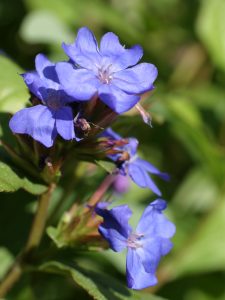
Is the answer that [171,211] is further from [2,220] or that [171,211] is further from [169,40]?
[169,40]

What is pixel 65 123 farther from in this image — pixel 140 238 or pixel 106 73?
pixel 140 238

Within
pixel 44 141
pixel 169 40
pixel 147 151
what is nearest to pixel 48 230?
pixel 44 141

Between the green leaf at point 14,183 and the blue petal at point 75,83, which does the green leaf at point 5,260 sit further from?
the blue petal at point 75,83

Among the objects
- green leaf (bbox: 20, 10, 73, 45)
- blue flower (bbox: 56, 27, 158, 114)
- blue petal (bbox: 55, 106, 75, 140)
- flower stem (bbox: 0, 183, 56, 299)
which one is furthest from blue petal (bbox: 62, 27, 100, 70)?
green leaf (bbox: 20, 10, 73, 45)

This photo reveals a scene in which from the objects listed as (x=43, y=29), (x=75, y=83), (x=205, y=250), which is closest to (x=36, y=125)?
(x=75, y=83)

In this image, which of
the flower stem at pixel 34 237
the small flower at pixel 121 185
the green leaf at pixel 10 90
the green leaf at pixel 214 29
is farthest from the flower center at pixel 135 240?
the green leaf at pixel 214 29

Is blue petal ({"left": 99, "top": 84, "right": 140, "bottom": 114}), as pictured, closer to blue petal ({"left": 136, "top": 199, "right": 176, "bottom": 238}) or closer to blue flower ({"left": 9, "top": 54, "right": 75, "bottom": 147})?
blue flower ({"left": 9, "top": 54, "right": 75, "bottom": 147})
